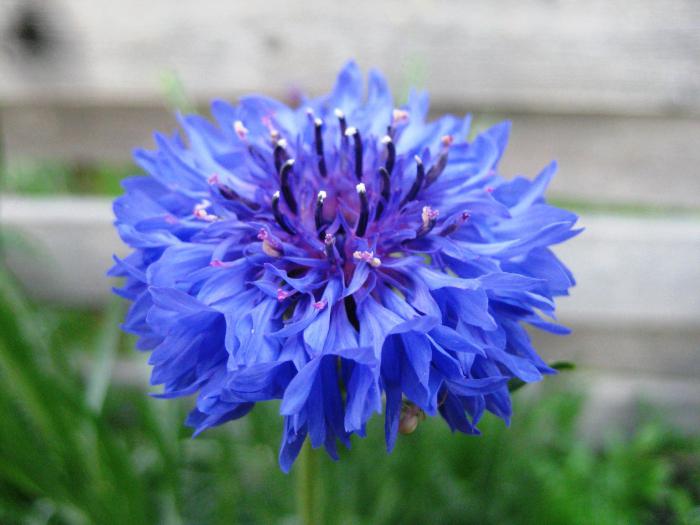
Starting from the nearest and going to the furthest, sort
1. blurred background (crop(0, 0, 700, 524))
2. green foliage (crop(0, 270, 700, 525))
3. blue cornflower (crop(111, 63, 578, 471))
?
blue cornflower (crop(111, 63, 578, 471)) < green foliage (crop(0, 270, 700, 525)) < blurred background (crop(0, 0, 700, 524))

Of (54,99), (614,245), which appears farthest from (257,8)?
(614,245)

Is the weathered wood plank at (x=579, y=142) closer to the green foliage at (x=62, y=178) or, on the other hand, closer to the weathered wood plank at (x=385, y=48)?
the weathered wood plank at (x=385, y=48)

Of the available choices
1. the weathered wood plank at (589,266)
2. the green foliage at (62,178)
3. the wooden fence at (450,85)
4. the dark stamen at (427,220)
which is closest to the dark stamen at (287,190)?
the dark stamen at (427,220)

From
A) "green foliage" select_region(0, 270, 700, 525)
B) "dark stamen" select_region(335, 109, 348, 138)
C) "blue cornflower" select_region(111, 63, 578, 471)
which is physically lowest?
"green foliage" select_region(0, 270, 700, 525)

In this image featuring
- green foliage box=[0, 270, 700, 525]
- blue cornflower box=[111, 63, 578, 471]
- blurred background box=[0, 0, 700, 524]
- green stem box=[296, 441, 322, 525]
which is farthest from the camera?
blurred background box=[0, 0, 700, 524]

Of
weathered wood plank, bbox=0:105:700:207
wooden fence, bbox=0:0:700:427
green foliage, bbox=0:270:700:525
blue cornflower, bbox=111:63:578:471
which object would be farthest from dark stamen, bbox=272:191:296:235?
weathered wood plank, bbox=0:105:700:207

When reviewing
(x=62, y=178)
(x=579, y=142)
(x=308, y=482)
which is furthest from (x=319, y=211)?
(x=62, y=178)

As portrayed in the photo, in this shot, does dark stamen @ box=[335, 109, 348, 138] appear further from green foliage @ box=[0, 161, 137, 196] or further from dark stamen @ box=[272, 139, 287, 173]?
green foliage @ box=[0, 161, 137, 196]
